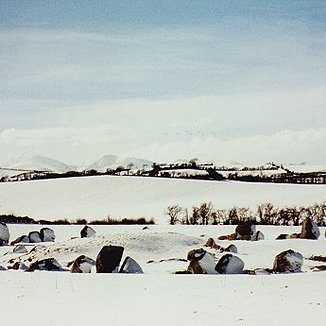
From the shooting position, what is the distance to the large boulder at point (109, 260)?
25688mm

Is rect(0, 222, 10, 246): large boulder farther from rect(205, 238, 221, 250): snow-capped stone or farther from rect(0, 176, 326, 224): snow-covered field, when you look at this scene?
rect(0, 176, 326, 224): snow-covered field

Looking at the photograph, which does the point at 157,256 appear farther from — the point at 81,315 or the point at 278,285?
the point at 81,315

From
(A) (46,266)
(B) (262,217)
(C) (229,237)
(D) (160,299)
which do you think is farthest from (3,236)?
(D) (160,299)

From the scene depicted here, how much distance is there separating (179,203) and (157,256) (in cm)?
4526

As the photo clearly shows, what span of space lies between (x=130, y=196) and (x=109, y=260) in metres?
61.1

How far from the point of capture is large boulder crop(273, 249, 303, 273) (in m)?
26.0

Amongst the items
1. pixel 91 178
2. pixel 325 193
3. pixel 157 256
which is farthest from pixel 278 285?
pixel 91 178

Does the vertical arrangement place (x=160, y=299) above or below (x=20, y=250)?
above

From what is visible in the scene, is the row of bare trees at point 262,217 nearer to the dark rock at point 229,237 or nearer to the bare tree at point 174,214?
the bare tree at point 174,214

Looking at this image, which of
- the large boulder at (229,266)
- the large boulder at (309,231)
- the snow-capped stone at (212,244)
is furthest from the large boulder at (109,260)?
the large boulder at (309,231)

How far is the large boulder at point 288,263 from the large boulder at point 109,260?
282 inches

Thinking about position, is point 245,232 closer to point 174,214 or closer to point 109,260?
point 109,260

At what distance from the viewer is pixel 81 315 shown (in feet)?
41.3

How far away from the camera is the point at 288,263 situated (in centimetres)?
2609
